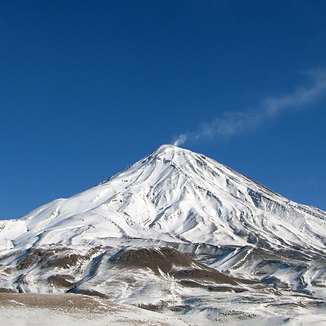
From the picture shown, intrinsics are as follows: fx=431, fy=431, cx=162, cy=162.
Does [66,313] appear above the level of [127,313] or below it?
below

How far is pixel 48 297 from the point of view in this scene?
73.0 meters

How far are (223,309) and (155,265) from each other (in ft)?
152

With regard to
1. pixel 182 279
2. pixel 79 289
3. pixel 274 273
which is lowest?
pixel 79 289

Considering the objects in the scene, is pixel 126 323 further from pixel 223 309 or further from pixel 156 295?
pixel 156 295

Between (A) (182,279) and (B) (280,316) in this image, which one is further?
Result: (A) (182,279)

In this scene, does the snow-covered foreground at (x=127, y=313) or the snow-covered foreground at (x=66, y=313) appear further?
the snow-covered foreground at (x=127, y=313)

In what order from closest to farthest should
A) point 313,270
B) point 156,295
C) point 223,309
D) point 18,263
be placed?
1. point 223,309
2. point 156,295
3. point 18,263
4. point 313,270

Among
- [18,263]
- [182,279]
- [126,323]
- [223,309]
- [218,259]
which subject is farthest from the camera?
[218,259]

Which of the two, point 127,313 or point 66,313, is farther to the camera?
point 127,313

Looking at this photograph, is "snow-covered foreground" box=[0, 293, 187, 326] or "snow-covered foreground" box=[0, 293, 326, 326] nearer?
"snow-covered foreground" box=[0, 293, 187, 326]

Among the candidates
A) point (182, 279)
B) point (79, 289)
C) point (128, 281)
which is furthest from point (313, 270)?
point (79, 289)

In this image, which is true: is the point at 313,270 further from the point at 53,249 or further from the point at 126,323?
the point at 126,323

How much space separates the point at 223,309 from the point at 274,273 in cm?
9053

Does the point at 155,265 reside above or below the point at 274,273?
below
